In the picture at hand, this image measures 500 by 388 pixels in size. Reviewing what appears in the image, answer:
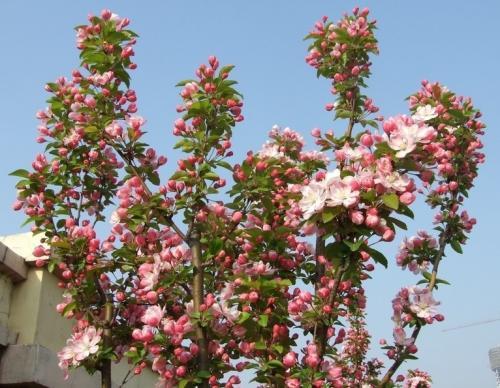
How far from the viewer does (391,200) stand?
275 centimetres

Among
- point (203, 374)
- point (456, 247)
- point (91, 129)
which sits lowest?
point (203, 374)

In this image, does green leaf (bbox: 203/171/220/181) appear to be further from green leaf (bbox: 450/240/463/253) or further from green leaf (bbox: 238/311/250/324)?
green leaf (bbox: 450/240/463/253)

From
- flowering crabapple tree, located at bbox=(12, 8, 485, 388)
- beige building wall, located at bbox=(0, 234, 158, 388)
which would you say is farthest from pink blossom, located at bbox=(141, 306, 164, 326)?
beige building wall, located at bbox=(0, 234, 158, 388)

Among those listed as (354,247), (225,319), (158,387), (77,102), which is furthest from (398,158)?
(77,102)

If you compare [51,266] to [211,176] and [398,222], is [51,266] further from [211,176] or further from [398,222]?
[398,222]

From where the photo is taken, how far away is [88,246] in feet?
12.8

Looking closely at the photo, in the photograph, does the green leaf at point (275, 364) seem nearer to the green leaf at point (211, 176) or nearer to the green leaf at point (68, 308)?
the green leaf at point (211, 176)

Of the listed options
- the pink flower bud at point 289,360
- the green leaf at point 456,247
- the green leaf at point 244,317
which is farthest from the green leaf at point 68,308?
the green leaf at point 456,247

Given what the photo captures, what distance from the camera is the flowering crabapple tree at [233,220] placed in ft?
9.79

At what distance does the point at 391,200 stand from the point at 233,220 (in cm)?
131

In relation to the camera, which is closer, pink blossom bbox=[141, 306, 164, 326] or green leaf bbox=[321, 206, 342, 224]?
green leaf bbox=[321, 206, 342, 224]

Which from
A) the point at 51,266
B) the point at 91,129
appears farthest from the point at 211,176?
the point at 51,266

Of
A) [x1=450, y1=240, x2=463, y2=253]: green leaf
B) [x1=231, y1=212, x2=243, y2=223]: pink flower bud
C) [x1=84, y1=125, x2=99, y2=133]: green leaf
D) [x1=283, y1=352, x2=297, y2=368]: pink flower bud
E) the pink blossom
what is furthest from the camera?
[x1=450, y1=240, x2=463, y2=253]: green leaf

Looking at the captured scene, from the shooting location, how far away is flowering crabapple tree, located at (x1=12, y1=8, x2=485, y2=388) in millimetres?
2984
